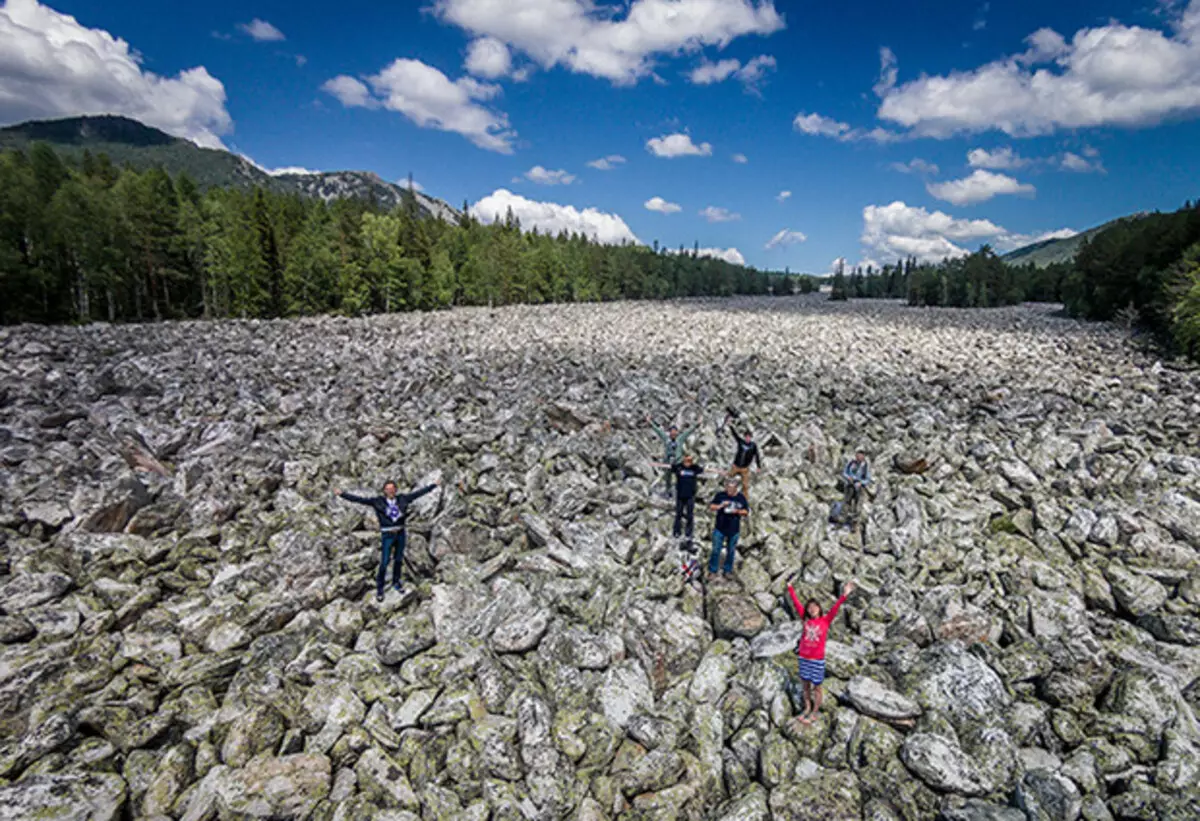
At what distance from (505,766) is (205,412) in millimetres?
16335

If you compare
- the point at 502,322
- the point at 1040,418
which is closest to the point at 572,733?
the point at 1040,418

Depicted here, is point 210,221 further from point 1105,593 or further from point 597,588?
point 1105,593

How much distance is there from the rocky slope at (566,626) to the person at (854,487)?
0.61 meters

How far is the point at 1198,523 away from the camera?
35.5 feet

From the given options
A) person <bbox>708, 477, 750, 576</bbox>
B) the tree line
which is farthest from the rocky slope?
the tree line

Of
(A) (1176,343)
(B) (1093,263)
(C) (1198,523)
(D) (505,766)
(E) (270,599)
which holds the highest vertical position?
(B) (1093,263)

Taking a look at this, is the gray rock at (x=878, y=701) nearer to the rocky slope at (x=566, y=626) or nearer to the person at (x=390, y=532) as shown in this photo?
the rocky slope at (x=566, y=626)

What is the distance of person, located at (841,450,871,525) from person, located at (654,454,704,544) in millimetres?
3510

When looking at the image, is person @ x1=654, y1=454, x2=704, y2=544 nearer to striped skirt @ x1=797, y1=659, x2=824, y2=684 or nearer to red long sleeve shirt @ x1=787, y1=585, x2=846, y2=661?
red long sleeve shirt @ x1=787, y1=585, x2=846, y2=661

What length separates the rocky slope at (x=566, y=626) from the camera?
598 centimetres

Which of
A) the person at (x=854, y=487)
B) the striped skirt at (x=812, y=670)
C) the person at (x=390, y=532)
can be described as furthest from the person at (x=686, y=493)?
the person at (x=390, y=532)

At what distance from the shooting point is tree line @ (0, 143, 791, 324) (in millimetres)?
46062

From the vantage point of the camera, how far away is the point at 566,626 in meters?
8.39

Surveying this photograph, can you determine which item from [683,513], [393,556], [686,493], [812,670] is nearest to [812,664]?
[812,670]
